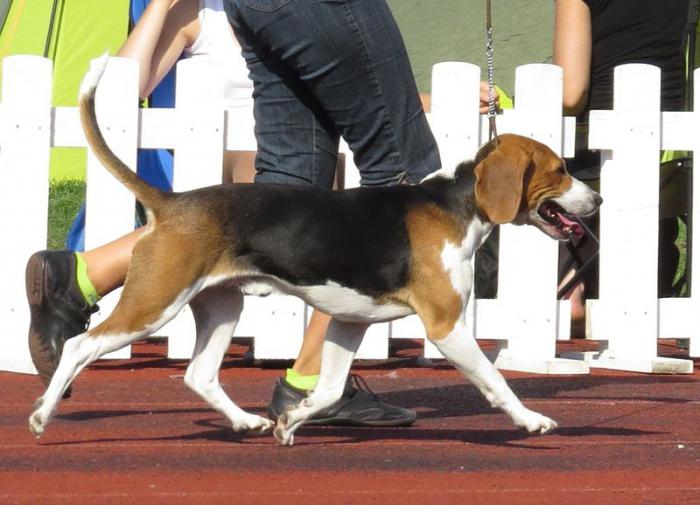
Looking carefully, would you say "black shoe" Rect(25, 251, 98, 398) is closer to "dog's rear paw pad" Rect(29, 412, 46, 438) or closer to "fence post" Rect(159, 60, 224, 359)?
"dog's rear paw pad" Rect(29, 412, 46, 438)

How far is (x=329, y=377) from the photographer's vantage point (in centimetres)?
533

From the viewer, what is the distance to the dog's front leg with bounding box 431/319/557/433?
5160mm

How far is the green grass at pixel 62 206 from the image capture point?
11.5 metres

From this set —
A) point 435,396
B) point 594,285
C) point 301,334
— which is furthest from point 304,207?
point 594,285

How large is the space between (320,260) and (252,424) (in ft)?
2.22

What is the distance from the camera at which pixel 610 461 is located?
5.04 metres

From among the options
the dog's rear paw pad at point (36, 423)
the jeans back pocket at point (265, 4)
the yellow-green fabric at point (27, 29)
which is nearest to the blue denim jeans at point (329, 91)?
the jeans back pocket at point (265, 4)

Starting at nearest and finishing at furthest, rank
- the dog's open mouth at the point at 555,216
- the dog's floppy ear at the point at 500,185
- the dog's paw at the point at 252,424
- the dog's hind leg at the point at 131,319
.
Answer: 1. the dog's hind leg at the point at 131,319
2. the dog's floppy ear at the point at 500,185
3. the dog's paw at the point at 252,424
4. the dog's open mouth at the point at 555,216

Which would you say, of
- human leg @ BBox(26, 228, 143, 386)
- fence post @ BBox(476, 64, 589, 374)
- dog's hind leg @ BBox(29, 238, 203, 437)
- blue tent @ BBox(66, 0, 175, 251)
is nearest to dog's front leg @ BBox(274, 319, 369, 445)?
dog's hind leg @ BBox(29, 238, 203, 437)

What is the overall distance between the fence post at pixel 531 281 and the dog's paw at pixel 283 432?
2.46m

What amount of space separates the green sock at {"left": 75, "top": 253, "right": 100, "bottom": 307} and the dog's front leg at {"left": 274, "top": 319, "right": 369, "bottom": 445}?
1116 mm

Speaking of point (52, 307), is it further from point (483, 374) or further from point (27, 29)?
Result: point (27, 29)

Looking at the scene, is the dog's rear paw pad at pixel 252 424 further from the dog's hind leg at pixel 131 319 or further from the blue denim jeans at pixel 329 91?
the blue denim jeans at pixel 329 91

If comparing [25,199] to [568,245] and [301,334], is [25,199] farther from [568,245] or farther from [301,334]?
[568,245]
